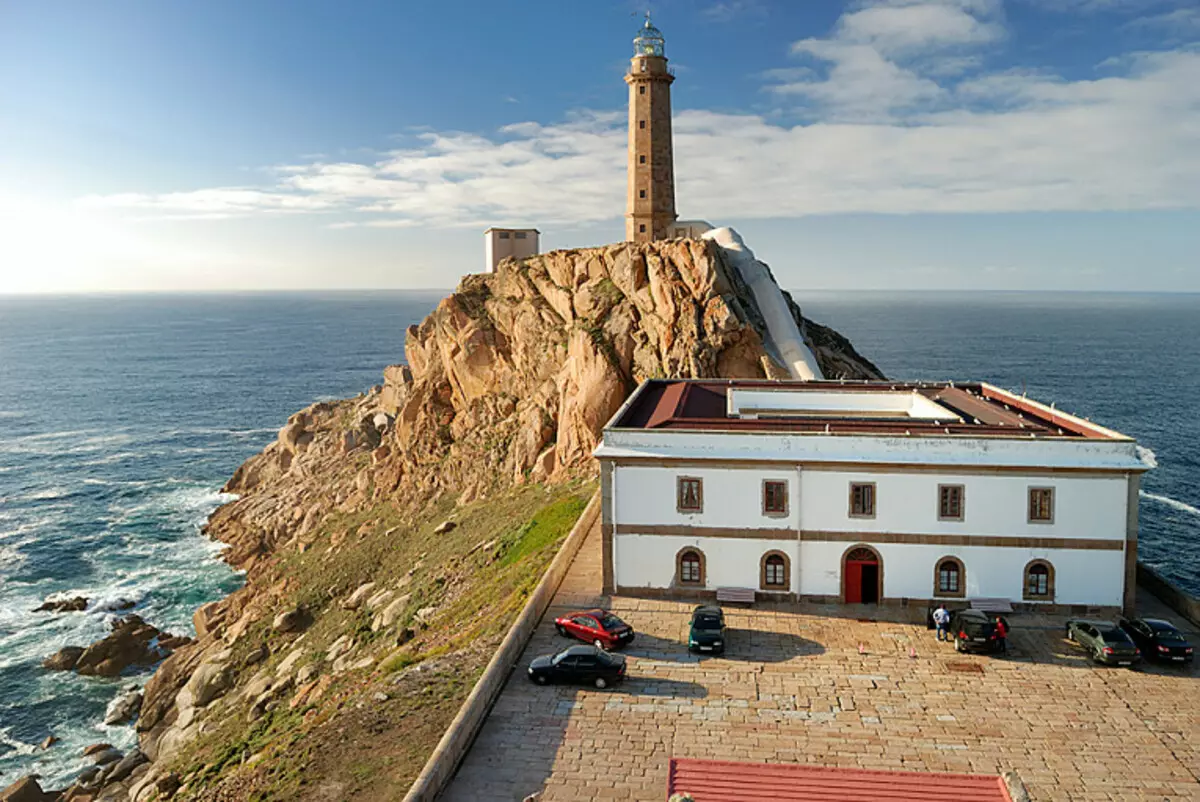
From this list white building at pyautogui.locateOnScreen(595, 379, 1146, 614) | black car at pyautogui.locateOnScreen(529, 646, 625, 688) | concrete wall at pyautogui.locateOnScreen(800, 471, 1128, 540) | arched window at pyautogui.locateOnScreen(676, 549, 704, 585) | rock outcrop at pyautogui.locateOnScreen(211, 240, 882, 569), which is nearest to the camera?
black car at pyautogui.locateOnScreen(529, 646, 625, 688)

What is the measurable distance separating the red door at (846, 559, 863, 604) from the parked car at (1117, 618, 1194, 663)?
9.00 metres

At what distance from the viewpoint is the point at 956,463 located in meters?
33.3

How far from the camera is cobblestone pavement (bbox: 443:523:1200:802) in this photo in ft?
77.9

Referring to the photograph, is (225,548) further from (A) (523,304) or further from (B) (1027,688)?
(B) (1027,688)

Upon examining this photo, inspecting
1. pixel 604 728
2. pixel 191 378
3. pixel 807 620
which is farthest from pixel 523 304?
pixel 191 378

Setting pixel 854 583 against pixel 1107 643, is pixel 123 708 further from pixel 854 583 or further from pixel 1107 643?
pixel 1107 643

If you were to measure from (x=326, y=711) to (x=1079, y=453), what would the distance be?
30.2m

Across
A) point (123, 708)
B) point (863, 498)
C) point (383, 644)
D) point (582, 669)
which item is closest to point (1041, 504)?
point (863, 498)

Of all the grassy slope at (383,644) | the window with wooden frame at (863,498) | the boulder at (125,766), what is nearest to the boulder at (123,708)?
the boulder at (125,766)

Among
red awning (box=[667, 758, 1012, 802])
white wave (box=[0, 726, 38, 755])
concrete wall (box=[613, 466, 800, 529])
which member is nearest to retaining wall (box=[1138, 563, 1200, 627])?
concrete wall (box=[613, 466, 800, 529])

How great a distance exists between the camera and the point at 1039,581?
33594 mm

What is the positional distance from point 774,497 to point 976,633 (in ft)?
27.9

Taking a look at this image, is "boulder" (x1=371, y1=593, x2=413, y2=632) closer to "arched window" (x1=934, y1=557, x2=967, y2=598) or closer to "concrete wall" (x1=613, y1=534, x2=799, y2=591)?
"concrete wall" (x1=613, y1=534, x2=799, y2=591)

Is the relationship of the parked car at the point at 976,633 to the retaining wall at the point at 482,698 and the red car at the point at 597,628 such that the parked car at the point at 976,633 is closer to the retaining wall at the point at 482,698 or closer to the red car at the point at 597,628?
the red car at the point at 597,628
